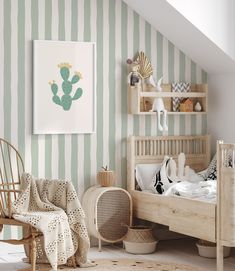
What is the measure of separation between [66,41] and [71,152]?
91 centimetres

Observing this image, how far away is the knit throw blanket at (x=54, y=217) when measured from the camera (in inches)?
189

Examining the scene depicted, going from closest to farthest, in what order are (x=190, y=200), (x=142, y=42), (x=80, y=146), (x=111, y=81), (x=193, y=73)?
(x=190, y=200)
(x=80, y=146)
(x=111, y=81)
(x=142, y=42)
(x=193, y=73)

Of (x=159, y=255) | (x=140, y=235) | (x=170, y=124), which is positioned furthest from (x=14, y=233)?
(x=170, y=124)

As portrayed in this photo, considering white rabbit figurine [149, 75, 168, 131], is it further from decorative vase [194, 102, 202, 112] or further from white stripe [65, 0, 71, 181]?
white stripe [65, 0, 71, 181]

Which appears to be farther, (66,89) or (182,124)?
(182,124)

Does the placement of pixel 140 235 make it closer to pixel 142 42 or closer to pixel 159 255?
pixel 159 255

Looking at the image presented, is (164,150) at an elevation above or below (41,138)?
below

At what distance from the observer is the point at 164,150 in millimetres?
6223

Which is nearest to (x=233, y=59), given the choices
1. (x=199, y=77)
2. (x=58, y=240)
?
(x=199, y=77)

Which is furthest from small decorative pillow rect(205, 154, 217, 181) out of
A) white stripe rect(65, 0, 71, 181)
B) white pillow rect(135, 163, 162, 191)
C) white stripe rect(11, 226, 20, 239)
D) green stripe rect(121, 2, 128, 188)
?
white stripe rect(11, 226, 20, 239)

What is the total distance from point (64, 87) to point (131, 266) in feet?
5.12

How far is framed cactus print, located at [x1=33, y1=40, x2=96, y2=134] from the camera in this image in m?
5.67

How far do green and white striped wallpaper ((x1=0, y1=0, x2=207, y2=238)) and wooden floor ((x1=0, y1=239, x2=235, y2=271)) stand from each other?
1.96 feet

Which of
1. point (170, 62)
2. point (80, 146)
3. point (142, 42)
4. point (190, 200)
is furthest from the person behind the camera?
point (170, 62)
